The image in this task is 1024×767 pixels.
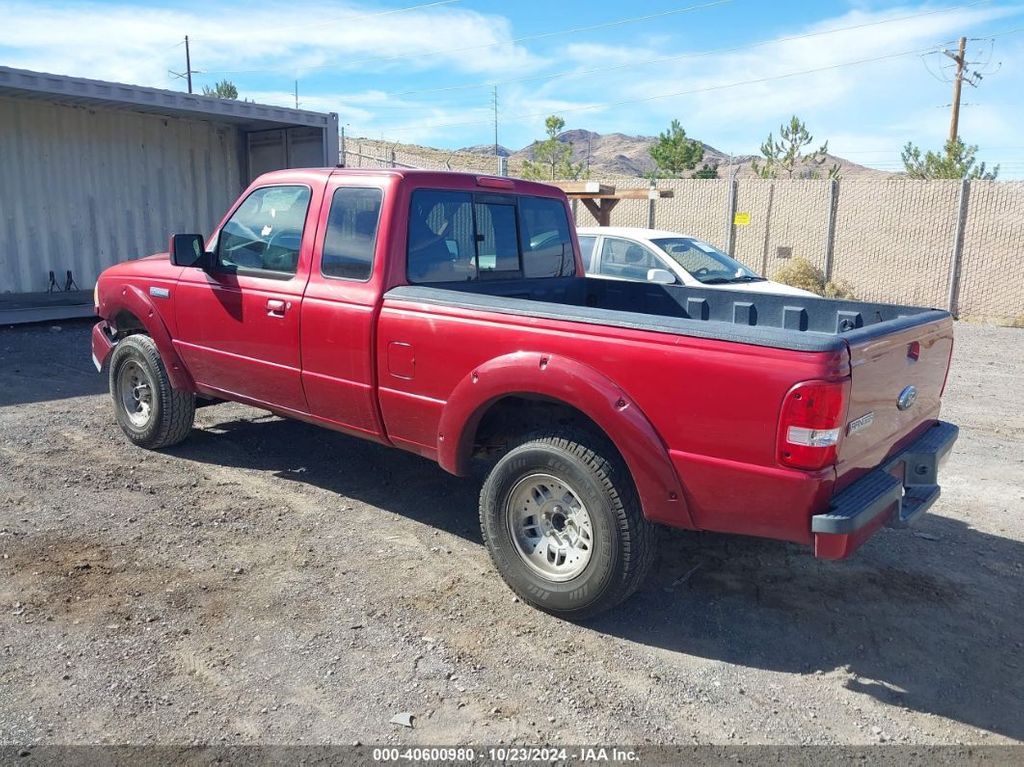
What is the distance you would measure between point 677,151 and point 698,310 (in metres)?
31.4

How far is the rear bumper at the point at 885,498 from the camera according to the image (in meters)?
3.26

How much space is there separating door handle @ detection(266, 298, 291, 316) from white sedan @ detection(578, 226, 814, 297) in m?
5.37

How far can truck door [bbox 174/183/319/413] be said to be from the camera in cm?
512

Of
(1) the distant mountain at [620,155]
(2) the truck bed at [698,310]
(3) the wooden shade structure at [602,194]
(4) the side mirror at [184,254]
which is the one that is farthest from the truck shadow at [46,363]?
(1) the distant mountain at [620,155]

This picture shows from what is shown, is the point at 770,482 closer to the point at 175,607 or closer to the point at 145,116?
the point at 175,607

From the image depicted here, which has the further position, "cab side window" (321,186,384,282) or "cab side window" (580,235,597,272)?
"cab side window" (580,235,597,272)

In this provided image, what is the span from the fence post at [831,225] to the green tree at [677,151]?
18509 mm

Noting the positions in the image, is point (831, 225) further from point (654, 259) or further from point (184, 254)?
point (184, 254)

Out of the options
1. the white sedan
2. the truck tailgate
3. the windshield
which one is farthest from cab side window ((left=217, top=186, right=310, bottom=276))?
the windshield

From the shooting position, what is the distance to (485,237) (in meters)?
5.23

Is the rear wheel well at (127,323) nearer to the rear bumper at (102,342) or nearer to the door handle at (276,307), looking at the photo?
the rear bumper at (102,342)

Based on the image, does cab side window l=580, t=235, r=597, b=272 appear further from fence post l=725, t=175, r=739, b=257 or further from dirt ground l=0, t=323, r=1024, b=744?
fence post l=725, t=175, r=739, b=257

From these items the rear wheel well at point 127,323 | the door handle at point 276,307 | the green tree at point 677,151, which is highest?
the green tree at point 677,151

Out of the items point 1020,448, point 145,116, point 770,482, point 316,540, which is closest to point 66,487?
point 316,540
